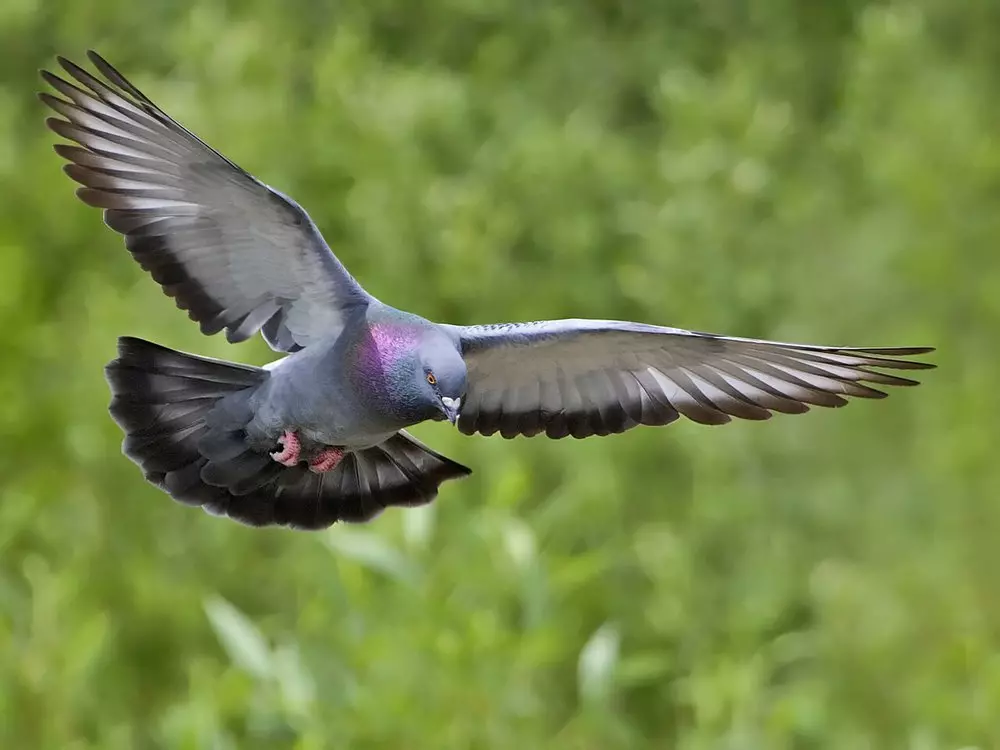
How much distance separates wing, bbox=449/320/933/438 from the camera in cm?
223

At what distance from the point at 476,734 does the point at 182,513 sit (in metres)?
1.65

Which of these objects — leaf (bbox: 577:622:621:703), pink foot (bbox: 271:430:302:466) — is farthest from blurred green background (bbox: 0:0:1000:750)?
pink foot (bbox: 271:430:302:466)

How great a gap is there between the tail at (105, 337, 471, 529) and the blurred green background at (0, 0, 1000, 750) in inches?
28.3

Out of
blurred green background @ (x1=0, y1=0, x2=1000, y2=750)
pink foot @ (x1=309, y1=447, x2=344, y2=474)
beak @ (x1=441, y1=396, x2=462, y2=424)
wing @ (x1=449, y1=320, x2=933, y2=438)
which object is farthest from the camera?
blurred green background @ (x1=0, y1=0, x2=1000, y2=750)

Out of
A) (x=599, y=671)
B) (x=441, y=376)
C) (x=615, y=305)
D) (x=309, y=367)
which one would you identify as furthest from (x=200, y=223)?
(x=615, y=305)

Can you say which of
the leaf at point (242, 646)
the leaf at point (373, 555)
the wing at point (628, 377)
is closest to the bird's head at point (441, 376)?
the wing at point (628, 377)

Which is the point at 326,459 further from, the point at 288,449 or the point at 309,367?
the point at 309,367

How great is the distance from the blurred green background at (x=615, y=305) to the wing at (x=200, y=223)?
3.27 feet

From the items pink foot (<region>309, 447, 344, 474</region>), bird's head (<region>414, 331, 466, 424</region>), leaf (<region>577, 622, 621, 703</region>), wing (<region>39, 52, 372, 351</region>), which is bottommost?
leaf (<region>577, 622, 621, 703</region>)

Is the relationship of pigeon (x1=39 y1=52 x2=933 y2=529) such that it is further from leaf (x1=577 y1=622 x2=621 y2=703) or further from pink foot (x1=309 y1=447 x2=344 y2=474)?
leaf (x1=577 y1=622 x2=621 y2=703)

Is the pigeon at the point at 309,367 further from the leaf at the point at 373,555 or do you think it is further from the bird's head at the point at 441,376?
the leaf at the point at 373,555

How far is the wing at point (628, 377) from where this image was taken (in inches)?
87.7

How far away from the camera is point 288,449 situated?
227 centimetres

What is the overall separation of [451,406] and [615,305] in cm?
305
